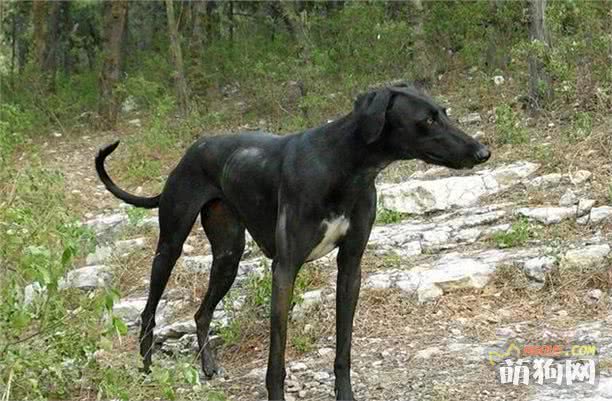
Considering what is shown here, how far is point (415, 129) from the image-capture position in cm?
400

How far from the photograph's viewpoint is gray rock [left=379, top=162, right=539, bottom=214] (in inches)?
301

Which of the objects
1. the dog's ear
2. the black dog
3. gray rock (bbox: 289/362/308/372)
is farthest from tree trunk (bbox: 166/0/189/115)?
the dog's ear

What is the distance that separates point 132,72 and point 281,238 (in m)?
13.0

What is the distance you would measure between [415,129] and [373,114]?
0.67 feet

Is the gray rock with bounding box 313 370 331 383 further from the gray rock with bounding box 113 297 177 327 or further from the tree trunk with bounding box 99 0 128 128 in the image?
the tree trunk with bounding box 99 0 128 128

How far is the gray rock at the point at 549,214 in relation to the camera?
6836 mm

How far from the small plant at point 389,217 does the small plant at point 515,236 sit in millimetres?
1083

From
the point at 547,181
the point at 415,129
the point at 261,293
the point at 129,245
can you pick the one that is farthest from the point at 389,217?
the point at 415,129

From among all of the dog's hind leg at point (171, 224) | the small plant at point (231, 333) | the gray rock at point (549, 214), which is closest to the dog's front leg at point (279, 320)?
the dog's hind leg at point (171, 224)

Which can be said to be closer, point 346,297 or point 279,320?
point 279,320

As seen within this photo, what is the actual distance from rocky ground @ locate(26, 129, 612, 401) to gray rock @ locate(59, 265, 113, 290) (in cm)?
1

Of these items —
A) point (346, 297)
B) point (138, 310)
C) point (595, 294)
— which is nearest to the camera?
point (346, 297)

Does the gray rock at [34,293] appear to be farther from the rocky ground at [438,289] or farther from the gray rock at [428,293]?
the gray rock at [428,293]

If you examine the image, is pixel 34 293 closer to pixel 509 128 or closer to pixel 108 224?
pixel 108 224
